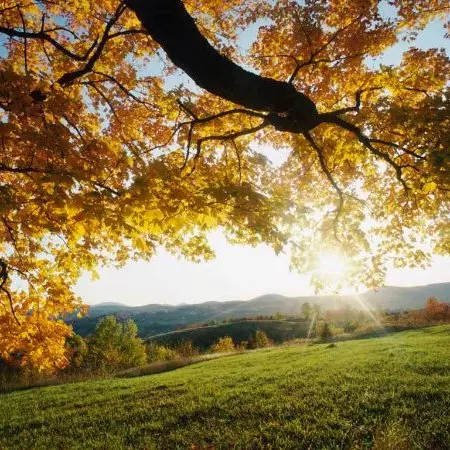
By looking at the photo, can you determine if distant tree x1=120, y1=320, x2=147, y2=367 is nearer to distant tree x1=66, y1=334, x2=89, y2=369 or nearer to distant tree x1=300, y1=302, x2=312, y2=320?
distant tree x1=66, y1=334, x2=89, y2=369

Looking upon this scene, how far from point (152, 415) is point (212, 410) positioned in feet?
5.08

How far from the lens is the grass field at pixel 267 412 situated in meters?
6.58

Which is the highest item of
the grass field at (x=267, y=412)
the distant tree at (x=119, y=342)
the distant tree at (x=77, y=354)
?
the grass field at (x=267, y=412)

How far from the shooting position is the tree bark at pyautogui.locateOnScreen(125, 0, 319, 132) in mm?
4230

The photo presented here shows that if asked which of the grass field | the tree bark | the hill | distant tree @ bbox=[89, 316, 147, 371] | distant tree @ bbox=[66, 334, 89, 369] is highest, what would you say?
the tree bark

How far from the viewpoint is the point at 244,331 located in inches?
3735

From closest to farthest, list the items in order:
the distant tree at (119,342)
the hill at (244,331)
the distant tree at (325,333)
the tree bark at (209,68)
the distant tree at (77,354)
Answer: the tree bark at (209,68) → the distant tree at (325,333) → the distant tree at (77,354) → the distant tree at (119,342) → the hill at (244,331)

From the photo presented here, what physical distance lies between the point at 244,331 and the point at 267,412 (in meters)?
89.3

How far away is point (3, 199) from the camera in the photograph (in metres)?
4.27

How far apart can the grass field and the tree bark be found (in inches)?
201

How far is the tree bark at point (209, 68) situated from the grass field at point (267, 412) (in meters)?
5.12

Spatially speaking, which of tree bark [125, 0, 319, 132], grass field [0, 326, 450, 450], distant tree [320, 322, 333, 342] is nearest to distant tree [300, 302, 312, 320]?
distant tree [320, 322, 333, 342]

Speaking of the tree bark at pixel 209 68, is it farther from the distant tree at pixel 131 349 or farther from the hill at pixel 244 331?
the hill at pixel 244 331

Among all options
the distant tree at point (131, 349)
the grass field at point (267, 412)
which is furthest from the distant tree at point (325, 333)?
the grass field at point (267, 412)
